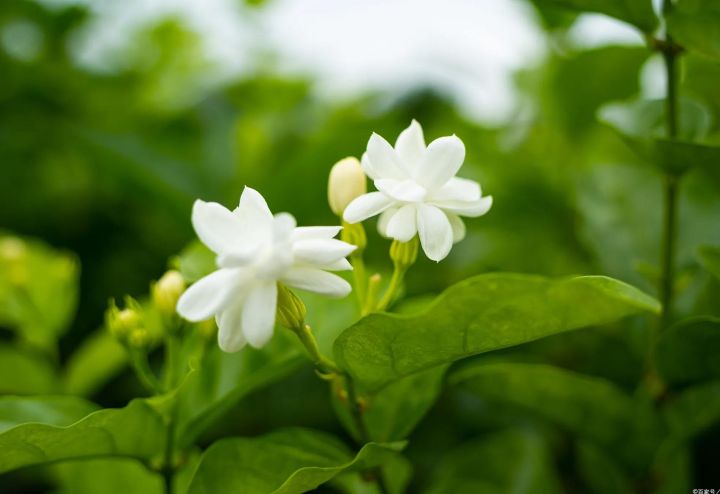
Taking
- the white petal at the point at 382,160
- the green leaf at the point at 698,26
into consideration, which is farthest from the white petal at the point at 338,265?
the green leaf at the point at 698,26

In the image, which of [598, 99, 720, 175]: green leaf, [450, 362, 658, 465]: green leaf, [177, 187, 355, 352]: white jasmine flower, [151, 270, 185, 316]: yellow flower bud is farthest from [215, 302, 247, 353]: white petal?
[598, 99, 720, 175]: green leaf

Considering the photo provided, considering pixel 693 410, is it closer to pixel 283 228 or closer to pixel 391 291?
pixel 391 291

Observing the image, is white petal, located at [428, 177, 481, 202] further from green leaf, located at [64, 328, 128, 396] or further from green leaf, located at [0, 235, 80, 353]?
green leaf, located at [0, 235, 80, 353]

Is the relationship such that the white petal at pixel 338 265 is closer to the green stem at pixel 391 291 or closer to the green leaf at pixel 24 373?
the green stem at pixel 391 291

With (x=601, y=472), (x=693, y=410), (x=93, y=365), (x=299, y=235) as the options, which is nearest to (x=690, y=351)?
(x=693, y=410)

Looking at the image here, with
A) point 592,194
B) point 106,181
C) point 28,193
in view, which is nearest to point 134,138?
point 106,181

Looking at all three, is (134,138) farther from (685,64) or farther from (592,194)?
(685,64)
